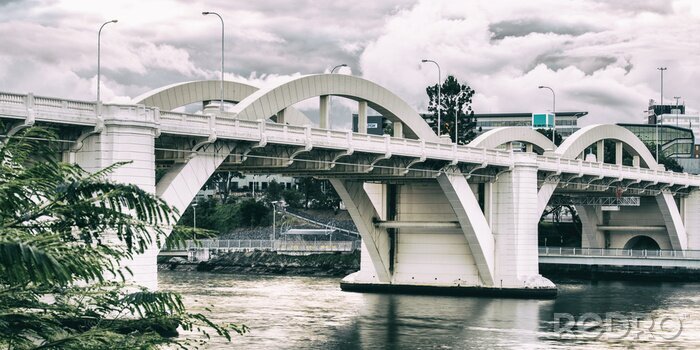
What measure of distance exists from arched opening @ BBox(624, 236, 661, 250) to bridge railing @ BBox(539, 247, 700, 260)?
522 inches

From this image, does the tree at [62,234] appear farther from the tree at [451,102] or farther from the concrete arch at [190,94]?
the tree at [451,102]

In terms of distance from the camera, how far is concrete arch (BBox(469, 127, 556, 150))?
77375 millimetres

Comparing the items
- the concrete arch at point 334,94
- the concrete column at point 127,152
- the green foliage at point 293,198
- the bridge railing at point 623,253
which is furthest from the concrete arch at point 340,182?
the green foliage at point 293,198

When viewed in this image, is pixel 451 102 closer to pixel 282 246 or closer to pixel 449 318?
pixel 282 246

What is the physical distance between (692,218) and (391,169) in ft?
165

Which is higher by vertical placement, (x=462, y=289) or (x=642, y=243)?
(x=642, y=243)

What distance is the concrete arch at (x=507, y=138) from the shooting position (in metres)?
77.4

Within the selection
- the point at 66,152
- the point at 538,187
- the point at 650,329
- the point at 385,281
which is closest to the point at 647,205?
the point at 538,187

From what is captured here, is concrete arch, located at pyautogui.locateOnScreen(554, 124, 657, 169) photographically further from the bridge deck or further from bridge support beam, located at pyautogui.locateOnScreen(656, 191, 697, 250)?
the bridge deck

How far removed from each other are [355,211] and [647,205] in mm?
41983

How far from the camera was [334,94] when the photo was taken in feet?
202

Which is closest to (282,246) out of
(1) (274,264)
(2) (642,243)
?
(1) (274,264)

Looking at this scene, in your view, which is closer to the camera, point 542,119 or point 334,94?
point 334,94

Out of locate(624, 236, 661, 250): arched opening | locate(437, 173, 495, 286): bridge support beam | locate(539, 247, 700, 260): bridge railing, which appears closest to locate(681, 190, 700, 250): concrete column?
locate(624, 236, 661, 250): arched opening
